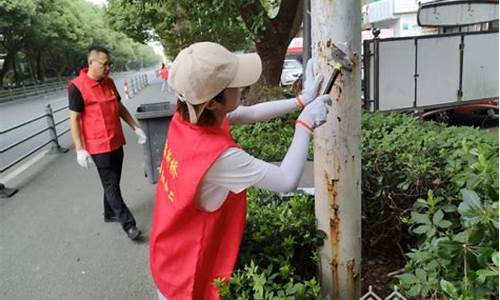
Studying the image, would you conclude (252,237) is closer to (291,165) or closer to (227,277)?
(227,277)

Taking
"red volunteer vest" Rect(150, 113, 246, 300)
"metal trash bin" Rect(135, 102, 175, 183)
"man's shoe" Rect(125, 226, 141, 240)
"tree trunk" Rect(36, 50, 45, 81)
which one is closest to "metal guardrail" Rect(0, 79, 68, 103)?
"tree trunk" Rect(36, 50, 45, 81)

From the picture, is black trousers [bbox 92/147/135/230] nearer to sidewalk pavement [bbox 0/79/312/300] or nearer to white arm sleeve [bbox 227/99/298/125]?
Answer: sidewalk pavement [bbox 0/79/312/300]

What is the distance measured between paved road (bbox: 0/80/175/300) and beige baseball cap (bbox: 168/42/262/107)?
2279 mm

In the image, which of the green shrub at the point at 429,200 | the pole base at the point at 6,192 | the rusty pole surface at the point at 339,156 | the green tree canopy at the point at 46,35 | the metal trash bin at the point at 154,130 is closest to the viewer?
the green shrub at the point at 429,200

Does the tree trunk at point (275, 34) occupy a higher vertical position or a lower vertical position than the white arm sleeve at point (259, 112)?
higher

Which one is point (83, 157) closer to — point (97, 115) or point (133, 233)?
point (97, 115)

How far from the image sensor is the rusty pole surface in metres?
1.91

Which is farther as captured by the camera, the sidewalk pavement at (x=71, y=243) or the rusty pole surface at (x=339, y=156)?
the sidewalk pavement at (x=71, y=243)

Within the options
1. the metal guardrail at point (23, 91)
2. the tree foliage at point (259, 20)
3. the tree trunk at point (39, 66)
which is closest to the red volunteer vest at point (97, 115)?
the tree foliage at point (259, 20)

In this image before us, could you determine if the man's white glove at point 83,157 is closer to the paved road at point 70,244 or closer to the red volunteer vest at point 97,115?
the red volunteer vest at point 97,115

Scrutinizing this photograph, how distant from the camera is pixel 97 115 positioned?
429 cm

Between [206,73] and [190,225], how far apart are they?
1.86 ft

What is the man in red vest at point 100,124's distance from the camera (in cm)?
420

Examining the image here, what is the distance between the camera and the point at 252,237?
2.11 m
